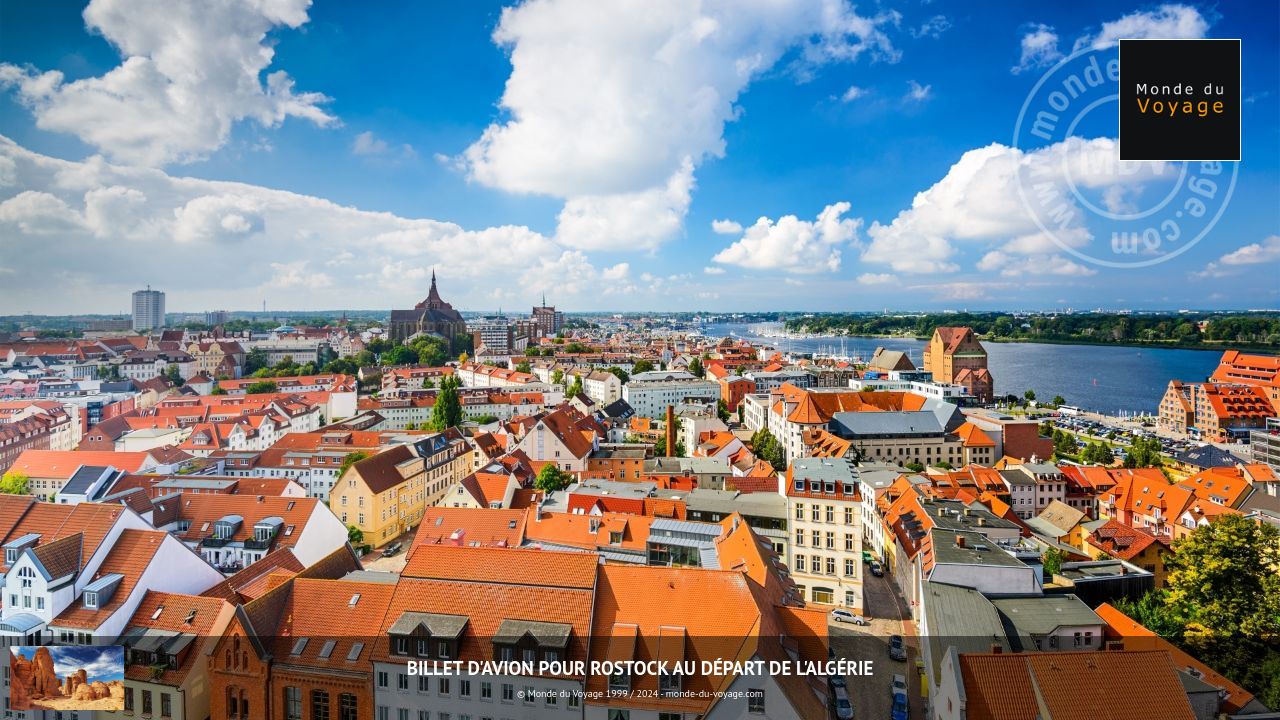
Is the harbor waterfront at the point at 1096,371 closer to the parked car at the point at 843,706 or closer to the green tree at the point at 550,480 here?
the green tree at the point at 550,480

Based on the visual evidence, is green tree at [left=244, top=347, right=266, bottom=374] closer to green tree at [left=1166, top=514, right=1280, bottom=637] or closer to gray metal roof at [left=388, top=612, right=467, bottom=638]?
gray metal roof at [left=388, top=612, right=467, bottom=638]

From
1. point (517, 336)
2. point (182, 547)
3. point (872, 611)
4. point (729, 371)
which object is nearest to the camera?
point (182, 547)

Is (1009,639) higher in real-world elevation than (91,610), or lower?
lower

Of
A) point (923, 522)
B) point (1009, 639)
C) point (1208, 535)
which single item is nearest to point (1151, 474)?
point (1208, 535)

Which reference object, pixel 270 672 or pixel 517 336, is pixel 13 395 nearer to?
pixel 270 672

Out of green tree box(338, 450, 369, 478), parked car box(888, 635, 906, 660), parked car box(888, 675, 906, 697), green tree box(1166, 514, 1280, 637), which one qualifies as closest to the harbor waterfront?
green tree box(1166, 514, 1280, 637)

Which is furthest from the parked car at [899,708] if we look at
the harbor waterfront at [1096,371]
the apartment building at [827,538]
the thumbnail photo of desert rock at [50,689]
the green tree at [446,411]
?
the harbor waterfront at [1096,371]

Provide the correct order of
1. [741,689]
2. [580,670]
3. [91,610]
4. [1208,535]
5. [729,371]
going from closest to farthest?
1. [741,689]
2. [580,670]
3. [91,610]
4. [1208,535]
5. [729,371]
